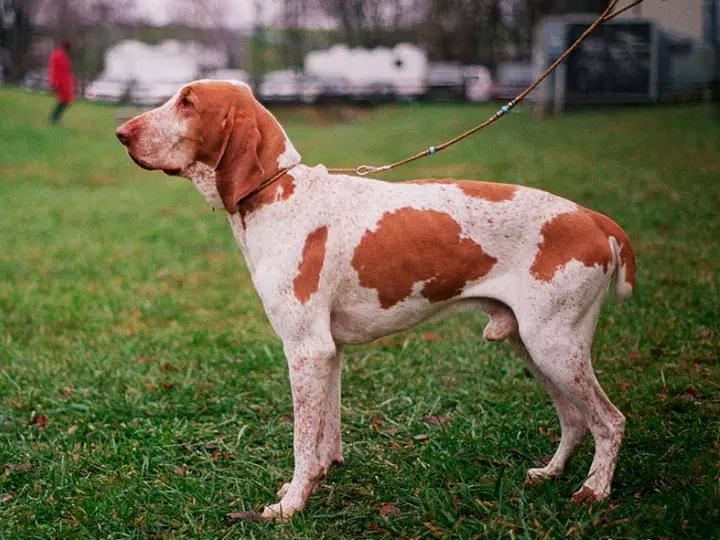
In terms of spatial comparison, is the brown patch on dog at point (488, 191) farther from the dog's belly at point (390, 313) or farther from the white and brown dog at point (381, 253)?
the dog's belly at point (390, 313)

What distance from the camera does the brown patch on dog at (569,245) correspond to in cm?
338

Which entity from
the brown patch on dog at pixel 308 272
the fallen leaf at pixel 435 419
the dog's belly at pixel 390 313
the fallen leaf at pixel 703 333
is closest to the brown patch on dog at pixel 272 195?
the brown patch on dog at pixel 308 272

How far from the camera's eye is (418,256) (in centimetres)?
348

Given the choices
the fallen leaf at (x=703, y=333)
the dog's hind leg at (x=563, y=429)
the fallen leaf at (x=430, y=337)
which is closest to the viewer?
the dog's hind leg at (x=563, y=429)

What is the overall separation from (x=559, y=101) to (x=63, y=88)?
14.7 m

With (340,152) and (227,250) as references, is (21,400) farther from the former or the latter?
(340,152)

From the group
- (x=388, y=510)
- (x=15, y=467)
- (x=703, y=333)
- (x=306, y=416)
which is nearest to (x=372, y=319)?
(x=306, y=416)

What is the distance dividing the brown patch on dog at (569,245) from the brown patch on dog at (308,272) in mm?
873

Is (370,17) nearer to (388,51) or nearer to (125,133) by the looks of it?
(388,51)

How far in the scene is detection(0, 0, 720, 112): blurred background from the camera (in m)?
26.3

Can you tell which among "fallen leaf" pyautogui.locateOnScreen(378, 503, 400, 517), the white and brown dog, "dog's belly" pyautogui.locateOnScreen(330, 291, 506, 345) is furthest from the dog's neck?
"fallen leaf" pyautogui.locateOnScreen(378, 503, 400, 517)

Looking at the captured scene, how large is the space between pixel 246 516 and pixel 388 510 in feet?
2.00

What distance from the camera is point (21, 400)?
5.00 m

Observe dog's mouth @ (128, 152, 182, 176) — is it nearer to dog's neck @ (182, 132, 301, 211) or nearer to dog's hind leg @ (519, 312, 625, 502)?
dog's neck @ (182, 132, 301, 211)
